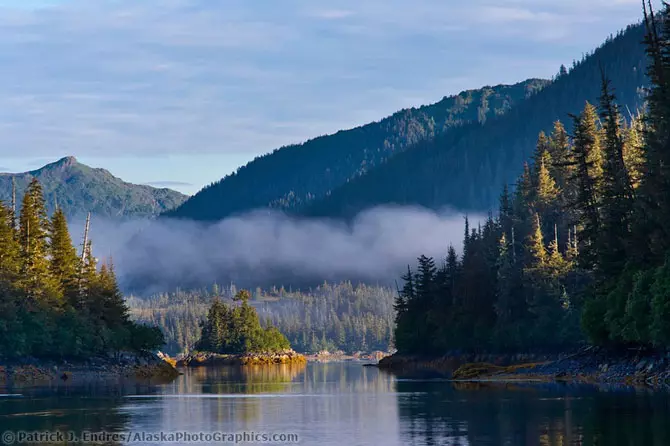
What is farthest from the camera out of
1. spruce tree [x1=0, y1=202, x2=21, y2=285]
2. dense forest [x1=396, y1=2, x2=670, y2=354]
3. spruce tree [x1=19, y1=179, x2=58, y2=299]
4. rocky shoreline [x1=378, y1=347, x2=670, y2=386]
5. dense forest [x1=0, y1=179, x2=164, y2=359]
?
spruce tree [x1=19, y1=179, x2=58, y2=299]

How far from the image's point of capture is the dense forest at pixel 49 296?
148125 millimetres

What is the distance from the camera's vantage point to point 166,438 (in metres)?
61.6

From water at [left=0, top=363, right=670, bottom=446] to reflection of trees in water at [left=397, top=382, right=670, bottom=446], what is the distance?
6cm

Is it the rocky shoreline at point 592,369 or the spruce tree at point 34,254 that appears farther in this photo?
the spruce tree at point 34,254

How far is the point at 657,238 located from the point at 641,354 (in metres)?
11.7

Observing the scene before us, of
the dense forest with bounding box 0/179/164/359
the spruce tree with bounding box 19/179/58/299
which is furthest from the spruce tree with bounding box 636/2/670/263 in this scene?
the spruce tree with bounding box 19/179/58/299

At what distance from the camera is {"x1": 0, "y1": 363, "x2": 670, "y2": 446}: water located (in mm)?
58875

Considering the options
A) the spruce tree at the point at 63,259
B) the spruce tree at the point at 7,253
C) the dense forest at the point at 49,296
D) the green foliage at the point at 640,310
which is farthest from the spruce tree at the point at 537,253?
the spruce tree at the point at 7,253

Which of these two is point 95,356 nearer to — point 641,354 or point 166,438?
point 641,354

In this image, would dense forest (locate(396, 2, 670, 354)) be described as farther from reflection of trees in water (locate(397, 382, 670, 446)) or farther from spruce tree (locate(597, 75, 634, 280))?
reflection of trees in water (locate(397, 382, 670, 446))

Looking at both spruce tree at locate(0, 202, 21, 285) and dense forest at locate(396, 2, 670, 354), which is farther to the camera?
spruce tree at locate(0, 202, 21, 285)

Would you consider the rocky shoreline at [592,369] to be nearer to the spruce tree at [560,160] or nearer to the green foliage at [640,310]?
the green foliage at [640,310]
